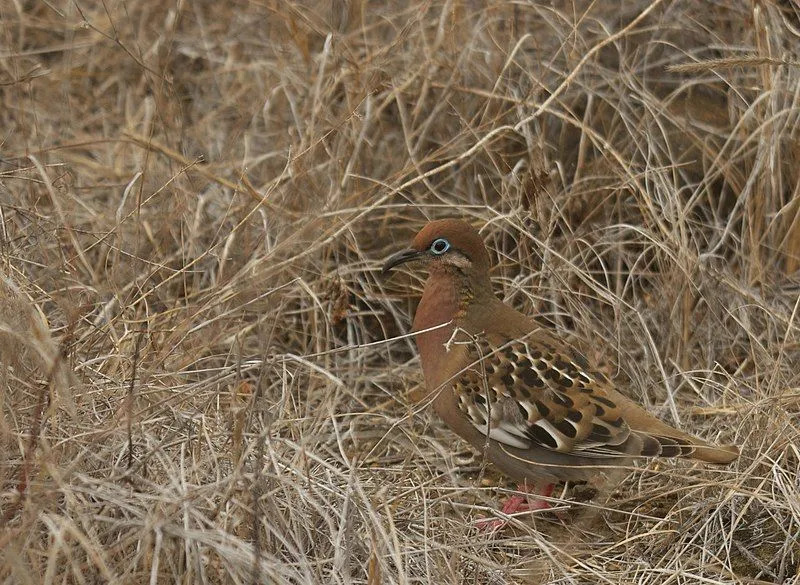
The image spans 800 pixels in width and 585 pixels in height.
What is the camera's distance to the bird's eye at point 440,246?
416cm

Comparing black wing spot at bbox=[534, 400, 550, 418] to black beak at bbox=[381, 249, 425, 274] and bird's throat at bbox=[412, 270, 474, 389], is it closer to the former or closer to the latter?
bird's throat at bbox=[412, 270, 474, 389]

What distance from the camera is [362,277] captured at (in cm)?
497

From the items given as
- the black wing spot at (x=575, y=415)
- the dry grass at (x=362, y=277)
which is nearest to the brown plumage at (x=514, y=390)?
the black wing spot at (x=575, y=415)

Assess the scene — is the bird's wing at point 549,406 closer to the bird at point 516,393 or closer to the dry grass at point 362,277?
the bird at point 516,393

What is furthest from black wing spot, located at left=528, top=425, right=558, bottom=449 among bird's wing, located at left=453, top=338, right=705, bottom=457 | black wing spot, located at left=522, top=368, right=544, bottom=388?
black wing spot, located at left=522, top=368, right=544, bottom=388

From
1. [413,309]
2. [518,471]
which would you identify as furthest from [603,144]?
[518,471]

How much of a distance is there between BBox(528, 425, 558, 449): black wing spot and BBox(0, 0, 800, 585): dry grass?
0.84 feet

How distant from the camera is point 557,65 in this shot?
5.41m

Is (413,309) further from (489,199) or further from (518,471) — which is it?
(518,471)

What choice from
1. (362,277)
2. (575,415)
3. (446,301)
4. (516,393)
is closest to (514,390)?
(516,393)

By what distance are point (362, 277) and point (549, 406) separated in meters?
1.41

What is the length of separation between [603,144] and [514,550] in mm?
2071

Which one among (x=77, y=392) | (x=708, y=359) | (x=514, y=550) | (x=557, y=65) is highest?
(x=557, y=65)

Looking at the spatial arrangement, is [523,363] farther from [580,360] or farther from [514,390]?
[580,360]
